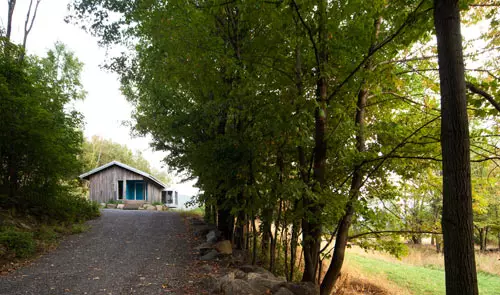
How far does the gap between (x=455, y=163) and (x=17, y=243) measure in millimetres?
8776

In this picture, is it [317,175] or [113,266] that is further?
[113,266]

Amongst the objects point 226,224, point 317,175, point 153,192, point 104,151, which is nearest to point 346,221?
point 317,175

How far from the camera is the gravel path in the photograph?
5.59m

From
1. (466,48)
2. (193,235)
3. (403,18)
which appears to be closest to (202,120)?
(193,235)

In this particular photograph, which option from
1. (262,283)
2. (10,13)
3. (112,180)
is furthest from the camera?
(112,180)

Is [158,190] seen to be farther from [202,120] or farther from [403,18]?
[403,18]

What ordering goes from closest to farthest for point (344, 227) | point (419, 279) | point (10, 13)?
1. point (344, 227)
2. point (419, 279)
3. point (10, 13)

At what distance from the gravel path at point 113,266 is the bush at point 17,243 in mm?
377

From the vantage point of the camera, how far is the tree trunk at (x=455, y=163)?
2594 millimetres

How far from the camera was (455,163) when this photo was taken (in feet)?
8.70

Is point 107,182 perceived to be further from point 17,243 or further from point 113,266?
point 113,266

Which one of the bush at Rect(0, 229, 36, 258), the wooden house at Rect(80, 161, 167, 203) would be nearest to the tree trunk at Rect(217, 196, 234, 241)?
the bush at Rect(0, 229, 36, 258)

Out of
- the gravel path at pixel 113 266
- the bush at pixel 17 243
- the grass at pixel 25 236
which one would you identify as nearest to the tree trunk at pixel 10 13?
the grass at pixel 25 236

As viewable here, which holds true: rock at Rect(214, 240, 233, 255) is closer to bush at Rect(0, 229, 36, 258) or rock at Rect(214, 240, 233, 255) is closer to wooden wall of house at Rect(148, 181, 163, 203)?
bush at Rect(0, 229, 36, 258)
